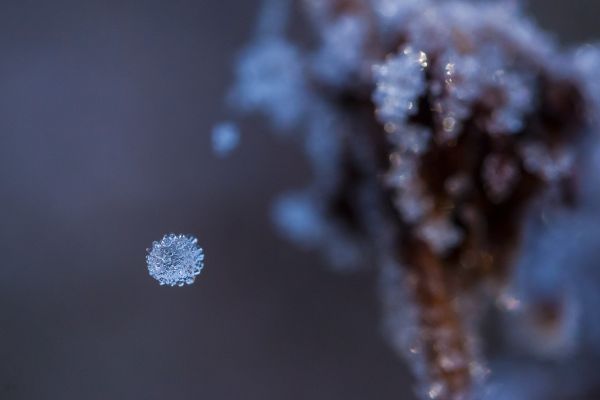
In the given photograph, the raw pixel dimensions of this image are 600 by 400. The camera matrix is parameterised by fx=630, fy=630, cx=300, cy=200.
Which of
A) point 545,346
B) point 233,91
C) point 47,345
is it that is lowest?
point 47,345

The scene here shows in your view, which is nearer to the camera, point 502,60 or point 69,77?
point 502,60

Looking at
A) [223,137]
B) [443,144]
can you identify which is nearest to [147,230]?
[223,137]

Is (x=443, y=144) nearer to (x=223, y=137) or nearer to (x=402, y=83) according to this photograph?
(x=402, y=83)

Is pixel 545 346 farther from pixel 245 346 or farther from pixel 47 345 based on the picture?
pixel 47 345

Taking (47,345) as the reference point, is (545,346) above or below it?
above

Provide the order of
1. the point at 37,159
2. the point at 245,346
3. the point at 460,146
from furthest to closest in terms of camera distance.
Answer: the point at 245,346
the point at 37,159
the point at 460,146

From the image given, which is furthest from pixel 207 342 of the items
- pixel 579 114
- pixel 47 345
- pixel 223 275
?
pixel 579 114

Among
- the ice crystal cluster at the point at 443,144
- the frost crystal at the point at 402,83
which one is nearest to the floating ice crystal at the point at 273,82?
the ice crystal cluster at the point at 443,144

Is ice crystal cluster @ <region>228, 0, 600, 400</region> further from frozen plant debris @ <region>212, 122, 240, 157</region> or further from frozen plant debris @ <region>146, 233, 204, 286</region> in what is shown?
frozen plant debris @ <region>146, 233, 204, 286</region>

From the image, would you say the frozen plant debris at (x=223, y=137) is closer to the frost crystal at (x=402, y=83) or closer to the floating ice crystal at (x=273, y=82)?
the floating ice crystal at (x=273, y=82)
